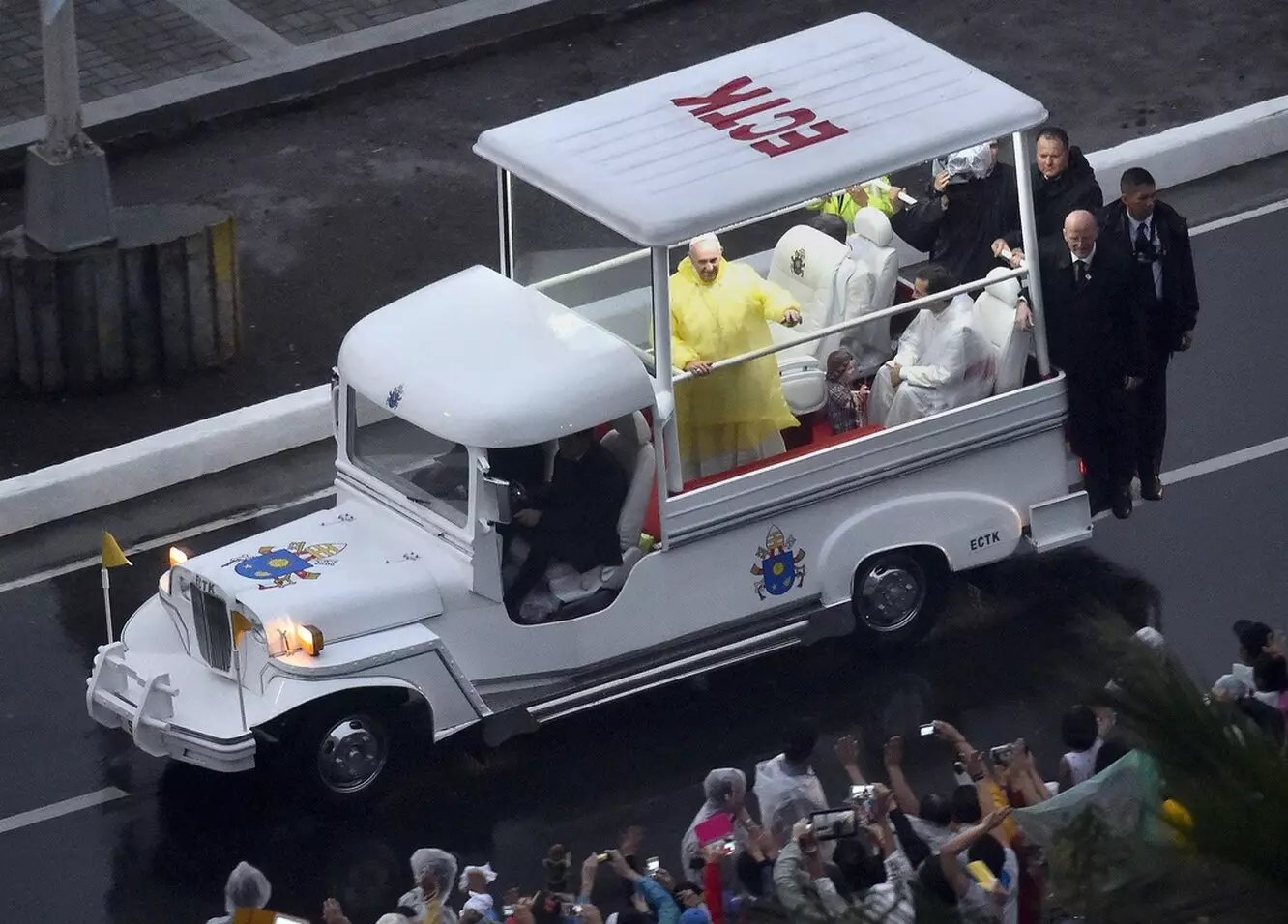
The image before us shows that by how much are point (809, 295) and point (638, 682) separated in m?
2.17

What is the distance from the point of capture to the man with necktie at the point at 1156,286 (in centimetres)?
1118

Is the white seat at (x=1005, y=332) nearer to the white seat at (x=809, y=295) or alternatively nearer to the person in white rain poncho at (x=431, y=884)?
the white seat at (x=809, y=295)

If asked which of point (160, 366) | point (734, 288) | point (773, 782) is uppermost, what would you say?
point (734, 288)

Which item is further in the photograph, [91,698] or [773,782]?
[91,698]

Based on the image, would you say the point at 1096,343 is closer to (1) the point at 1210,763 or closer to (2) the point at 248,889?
(2) the point at 248,889

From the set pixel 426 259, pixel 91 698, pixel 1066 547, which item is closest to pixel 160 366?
pixel 426 259

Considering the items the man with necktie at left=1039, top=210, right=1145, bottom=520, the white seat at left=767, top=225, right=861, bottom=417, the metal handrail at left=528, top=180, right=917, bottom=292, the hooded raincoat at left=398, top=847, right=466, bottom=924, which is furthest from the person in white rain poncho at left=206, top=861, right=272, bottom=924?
the man with necktie at left=1039, top=210, right=1145, bottom=520

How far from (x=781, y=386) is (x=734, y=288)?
53cm

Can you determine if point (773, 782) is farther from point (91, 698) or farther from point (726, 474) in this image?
point (91, 698)

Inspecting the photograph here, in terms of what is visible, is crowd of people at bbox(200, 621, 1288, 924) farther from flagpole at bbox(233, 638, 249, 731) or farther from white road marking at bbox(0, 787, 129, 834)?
white road marking at bbox(0, 787, 129, 834)

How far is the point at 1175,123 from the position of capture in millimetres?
16297

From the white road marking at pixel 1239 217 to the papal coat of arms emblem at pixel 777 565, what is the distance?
558cm

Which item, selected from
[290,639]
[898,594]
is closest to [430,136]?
[898,594]

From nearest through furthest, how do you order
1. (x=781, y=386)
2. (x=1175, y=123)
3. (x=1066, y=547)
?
1. (x=781, y=386)
2. (x=1066, y=547)
3. (x=1175, y=123)
